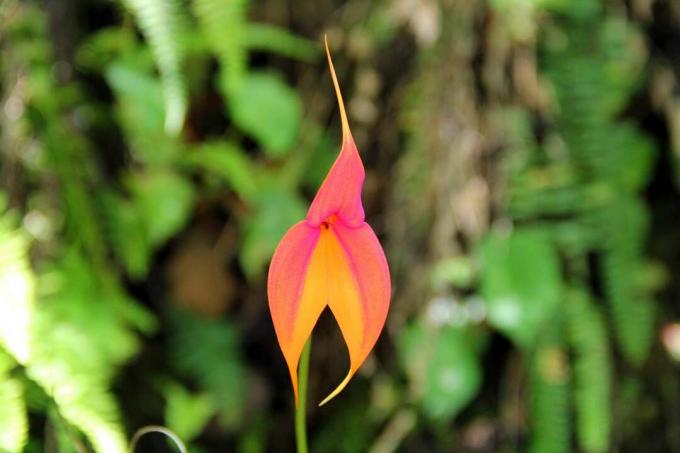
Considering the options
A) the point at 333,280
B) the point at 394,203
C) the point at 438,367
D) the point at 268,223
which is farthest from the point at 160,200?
the point at 333,280

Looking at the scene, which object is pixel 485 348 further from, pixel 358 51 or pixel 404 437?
pixel 358 51

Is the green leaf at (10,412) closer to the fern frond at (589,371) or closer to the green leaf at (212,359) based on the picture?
the green leaf at (212,359)

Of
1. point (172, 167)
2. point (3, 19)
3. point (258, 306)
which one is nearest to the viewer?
point (3, 19)

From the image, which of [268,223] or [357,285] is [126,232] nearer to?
[268,223]

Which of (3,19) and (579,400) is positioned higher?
(3,19)

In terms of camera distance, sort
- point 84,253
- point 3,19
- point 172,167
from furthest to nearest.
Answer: point 172,167 → point 84,253 → point 3,19

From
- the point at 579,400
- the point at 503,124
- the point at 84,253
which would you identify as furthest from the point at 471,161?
the point at 84,253

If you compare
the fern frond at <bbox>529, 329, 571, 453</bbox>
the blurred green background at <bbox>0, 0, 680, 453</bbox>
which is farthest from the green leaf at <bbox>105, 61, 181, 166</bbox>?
the fern frond at <bbox>529, 329, 571, 453</bbox>
